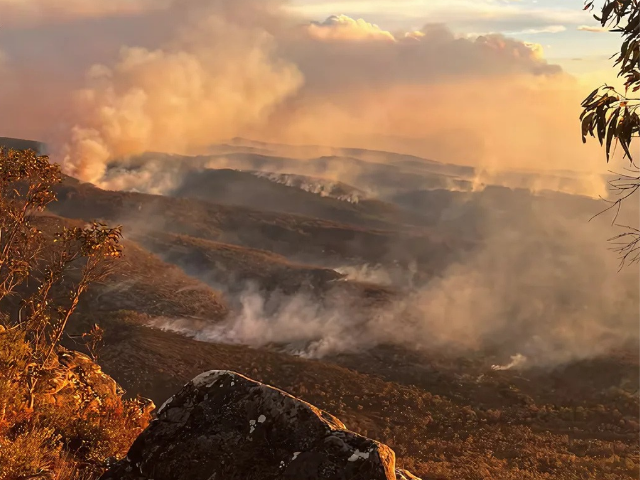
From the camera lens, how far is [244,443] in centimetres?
532

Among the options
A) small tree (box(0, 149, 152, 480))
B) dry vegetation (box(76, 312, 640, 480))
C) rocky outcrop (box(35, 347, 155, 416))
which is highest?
small tree (box(0, 149, 152, 480))

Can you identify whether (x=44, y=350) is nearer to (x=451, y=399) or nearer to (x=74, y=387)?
(x=74, y=387)

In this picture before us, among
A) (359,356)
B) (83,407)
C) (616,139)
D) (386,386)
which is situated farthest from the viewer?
(359,356)

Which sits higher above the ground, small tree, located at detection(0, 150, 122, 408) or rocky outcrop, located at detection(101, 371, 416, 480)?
small tree, located at detection(0, 150, 122, 408)

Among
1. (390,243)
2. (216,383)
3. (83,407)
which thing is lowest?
(390,243)

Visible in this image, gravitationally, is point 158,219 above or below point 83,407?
below

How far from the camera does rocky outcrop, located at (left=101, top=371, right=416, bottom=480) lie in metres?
5.01

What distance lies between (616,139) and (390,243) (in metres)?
99.9

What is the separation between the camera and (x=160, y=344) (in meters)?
44.5

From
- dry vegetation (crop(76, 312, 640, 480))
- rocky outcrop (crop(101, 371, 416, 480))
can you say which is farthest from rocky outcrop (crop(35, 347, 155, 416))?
dry vegetation (crop(76, 312, 640, 480))

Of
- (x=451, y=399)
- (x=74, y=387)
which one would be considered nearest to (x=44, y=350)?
(x=74, y=387)

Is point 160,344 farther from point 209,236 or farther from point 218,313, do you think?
point 209,236

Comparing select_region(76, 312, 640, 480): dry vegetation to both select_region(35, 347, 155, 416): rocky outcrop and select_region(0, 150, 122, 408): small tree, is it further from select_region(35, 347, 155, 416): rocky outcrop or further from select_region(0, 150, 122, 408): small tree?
select_region(0, 150, 122, 408): small tree

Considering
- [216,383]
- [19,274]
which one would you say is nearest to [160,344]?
[19,274]
